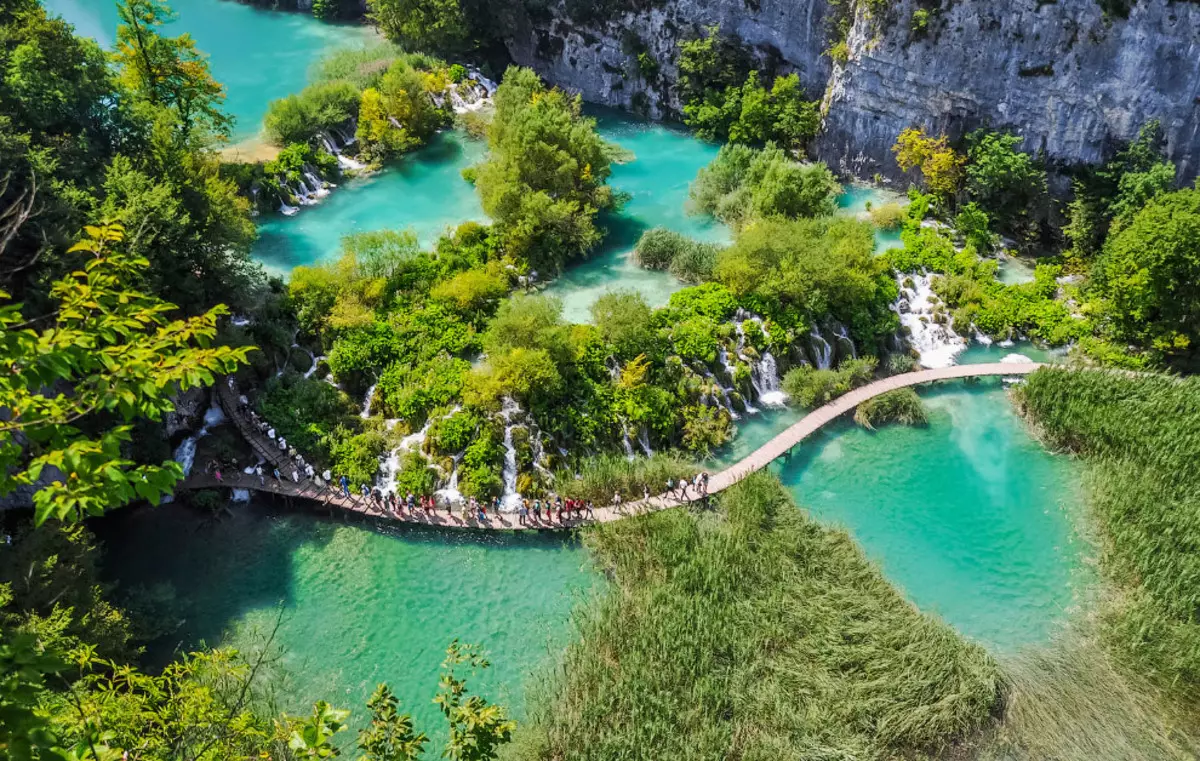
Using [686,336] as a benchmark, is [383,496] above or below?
below

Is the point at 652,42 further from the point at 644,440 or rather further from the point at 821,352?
the point at 644,440

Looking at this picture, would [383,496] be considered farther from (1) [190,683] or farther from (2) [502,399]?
(1) [190,683]

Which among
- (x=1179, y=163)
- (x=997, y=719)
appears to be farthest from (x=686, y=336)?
(x=1179, y=163)

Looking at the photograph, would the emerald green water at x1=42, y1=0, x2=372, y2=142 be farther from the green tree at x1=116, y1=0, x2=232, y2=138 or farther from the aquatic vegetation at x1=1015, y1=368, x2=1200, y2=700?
the aquatic vegetation at x1=1015, y1=368, x2=1200, y2=700

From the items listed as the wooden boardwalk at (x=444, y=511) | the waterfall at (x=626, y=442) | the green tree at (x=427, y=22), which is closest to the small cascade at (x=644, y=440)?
the waterfall at (x=626, y=442)

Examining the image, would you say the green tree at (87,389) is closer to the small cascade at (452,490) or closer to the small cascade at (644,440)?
the small cascade at (452,490)
